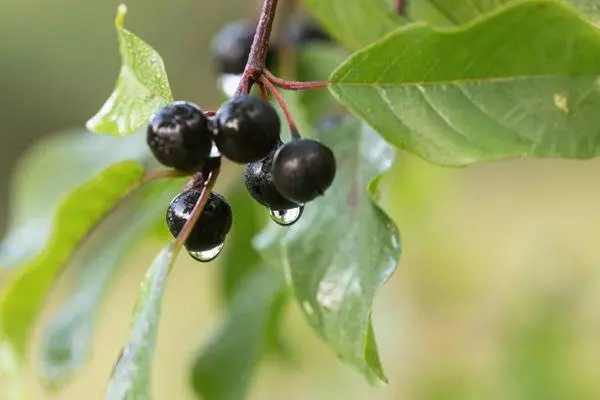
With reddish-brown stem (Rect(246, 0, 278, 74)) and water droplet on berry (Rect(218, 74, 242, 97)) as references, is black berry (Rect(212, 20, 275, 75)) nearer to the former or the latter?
water droplet on berry (Rect(218, 74, 242, 97))

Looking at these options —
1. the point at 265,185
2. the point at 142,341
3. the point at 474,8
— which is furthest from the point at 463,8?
the point at 142,341

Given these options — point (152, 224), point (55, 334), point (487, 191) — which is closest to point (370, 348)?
point (152, 224)

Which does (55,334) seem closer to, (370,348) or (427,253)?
(370,348)

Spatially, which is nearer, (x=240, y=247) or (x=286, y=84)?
(x=286, y=84)

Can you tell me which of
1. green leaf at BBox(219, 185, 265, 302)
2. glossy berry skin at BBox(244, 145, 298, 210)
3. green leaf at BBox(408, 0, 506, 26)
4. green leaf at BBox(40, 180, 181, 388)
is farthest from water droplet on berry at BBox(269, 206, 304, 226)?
green leaf at BBox(219, 185, 265, 302)

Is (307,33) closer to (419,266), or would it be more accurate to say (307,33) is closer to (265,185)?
(265,185)

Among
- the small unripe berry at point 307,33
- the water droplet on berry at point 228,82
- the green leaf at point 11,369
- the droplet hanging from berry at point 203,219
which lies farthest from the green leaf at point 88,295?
the droplet hanging from berry at point 203,219

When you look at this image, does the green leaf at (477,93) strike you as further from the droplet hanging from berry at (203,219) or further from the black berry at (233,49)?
the black berry at (233,49)
